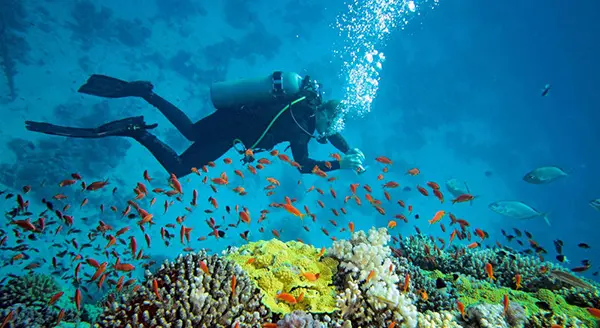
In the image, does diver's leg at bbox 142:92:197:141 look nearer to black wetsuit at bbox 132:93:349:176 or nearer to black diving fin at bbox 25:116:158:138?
black wetsuit at bbox 132:93:349:176

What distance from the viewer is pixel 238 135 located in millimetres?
9164

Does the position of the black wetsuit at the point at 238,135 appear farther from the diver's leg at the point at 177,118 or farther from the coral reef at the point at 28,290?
the coral reef at the point at 28,290

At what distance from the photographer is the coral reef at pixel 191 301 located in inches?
117

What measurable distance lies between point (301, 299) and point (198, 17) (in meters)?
48.3

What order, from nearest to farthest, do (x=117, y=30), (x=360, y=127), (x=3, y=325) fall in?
(x=3, y=325), (x=117, y=30), (x=360, y=127)

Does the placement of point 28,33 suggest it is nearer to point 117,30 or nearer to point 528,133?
point 117,30

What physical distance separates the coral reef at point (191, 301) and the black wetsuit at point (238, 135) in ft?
17.5

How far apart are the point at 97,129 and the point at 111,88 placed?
278 centimetres

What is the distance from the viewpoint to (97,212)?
27812mm

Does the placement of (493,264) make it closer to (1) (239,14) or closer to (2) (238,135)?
(2) (238,135)

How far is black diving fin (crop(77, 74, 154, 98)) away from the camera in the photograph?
9828 mm

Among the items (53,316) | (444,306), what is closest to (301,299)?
(444,306)

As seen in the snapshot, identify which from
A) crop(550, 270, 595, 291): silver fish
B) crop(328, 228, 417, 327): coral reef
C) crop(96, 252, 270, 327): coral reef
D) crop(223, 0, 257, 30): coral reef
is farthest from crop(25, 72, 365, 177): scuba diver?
crop(223, 0, 257, 30): coral reef

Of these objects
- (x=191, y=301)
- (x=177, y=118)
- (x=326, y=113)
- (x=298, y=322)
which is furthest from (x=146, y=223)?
(x=298, y=322)
